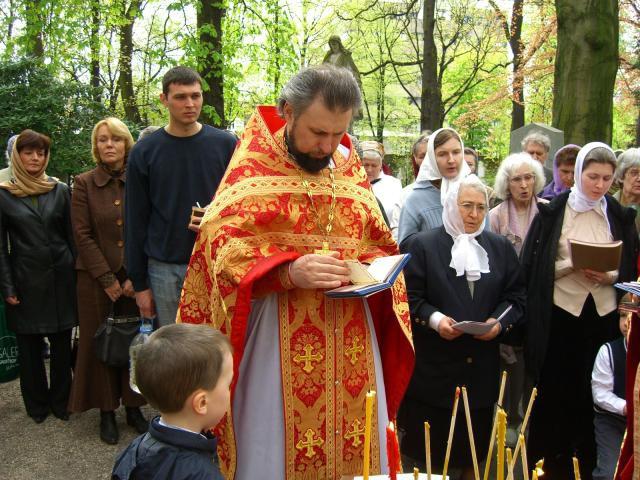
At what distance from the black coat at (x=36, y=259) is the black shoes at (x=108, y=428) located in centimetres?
74

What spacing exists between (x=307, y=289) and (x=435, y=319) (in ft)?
4.28

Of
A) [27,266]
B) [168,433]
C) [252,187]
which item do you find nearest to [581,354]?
[252,187]

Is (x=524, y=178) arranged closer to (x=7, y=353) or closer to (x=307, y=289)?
(x=307, y=289)

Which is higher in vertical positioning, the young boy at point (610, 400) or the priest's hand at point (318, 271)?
the priest's hand at point (318, 271)

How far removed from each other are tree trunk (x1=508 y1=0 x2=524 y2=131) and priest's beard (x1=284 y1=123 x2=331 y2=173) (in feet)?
63.9

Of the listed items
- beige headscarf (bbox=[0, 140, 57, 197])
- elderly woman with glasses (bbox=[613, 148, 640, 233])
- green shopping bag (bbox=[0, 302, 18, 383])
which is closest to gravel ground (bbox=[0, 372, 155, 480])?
green shopping bag (bbox=[0, 302, 18, 383])

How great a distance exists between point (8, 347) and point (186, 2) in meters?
6.95

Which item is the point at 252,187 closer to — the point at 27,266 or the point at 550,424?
the point at 550,424

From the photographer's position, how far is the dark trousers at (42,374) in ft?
16.5

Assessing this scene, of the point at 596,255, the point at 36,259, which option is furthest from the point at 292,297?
the point at 36,259

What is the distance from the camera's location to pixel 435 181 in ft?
15.5

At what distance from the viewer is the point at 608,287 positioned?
162 inches

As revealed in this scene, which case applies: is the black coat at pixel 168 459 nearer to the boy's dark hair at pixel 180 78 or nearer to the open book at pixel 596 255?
the boy's dark hair at pixel 180 78

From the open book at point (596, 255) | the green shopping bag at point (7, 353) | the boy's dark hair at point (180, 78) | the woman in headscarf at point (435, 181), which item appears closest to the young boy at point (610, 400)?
the open book at point (596, 255)
